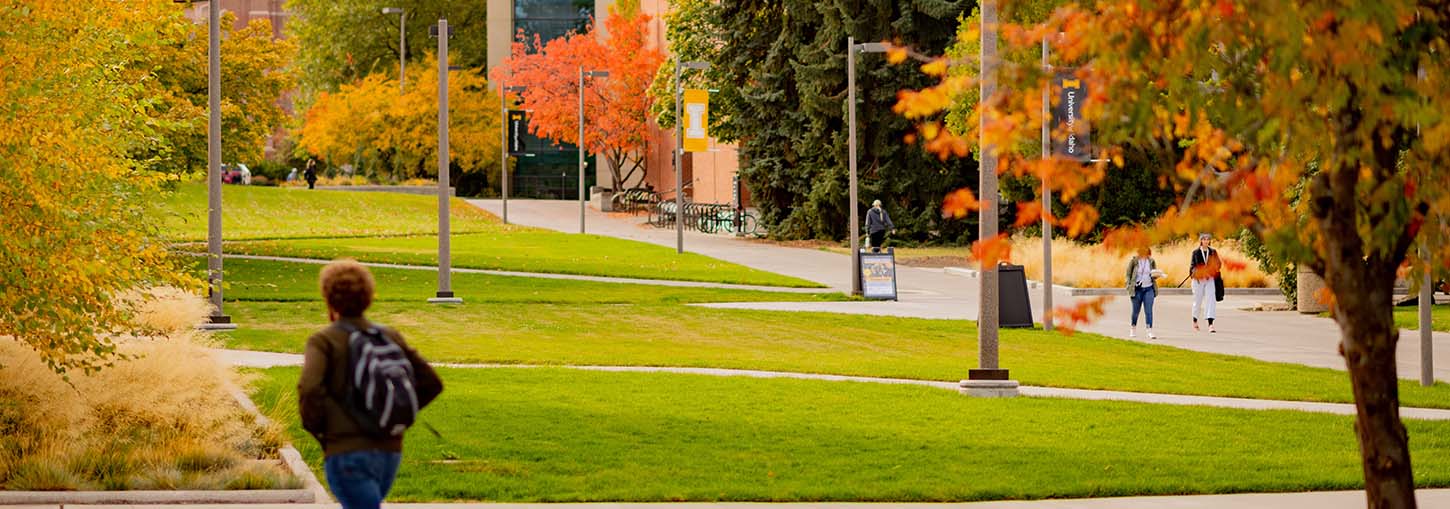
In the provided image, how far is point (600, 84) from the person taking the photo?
87.2 m

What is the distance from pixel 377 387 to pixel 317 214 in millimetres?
67065

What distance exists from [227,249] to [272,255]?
10.7 feet

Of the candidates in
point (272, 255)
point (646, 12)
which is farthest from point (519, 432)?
point (646, 12)

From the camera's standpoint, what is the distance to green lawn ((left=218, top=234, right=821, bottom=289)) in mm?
44031

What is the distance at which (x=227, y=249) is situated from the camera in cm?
5222

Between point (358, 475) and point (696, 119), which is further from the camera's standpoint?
point (696, 119)

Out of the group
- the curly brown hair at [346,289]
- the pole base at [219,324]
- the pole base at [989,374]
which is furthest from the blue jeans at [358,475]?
the pole base at [219,324]

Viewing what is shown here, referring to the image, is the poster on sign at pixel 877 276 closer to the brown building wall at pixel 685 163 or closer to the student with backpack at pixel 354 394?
the student with backpack at pixel 354 394

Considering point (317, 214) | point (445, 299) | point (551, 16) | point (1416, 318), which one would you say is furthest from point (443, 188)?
point (551, 16)

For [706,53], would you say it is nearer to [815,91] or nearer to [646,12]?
[815,91]

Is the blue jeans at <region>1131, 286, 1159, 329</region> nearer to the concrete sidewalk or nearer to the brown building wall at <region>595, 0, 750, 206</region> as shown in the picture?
the concrete sidewalk

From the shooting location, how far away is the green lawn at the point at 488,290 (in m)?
35.3

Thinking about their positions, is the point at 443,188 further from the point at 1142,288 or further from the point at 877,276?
the point at 1142,288

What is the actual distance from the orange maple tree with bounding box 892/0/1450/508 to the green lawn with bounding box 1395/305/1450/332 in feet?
71.0
